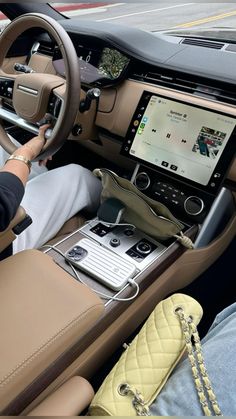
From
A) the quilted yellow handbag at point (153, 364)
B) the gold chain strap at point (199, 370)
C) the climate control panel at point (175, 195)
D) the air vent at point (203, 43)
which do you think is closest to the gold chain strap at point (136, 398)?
the quilted yellow handbag at point (153, 364)

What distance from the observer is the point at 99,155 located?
173 centimetres

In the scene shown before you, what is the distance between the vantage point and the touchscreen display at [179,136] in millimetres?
1070

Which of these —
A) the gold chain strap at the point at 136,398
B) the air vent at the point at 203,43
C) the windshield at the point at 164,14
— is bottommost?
the gold chain strap at the point at 136,398

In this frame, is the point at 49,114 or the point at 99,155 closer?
the point at 49,114

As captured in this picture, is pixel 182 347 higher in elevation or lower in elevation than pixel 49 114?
lower

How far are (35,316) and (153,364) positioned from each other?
26 cm

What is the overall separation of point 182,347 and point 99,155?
114 cm

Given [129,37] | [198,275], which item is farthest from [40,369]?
[129,37]

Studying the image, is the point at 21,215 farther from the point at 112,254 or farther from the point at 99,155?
the point at 99,155

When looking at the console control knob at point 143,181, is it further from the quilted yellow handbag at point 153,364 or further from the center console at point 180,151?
the quilted yellow handbag at point 153,364

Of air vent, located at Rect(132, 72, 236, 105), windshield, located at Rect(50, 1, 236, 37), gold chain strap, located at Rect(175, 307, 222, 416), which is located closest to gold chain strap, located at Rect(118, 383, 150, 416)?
gold chain strap, located at Rect(175, 307, 222, 416)

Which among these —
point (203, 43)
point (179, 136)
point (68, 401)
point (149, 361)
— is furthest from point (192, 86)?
point (68, 401)

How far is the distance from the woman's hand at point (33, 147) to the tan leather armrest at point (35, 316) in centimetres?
33

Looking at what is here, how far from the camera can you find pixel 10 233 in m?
0.90
